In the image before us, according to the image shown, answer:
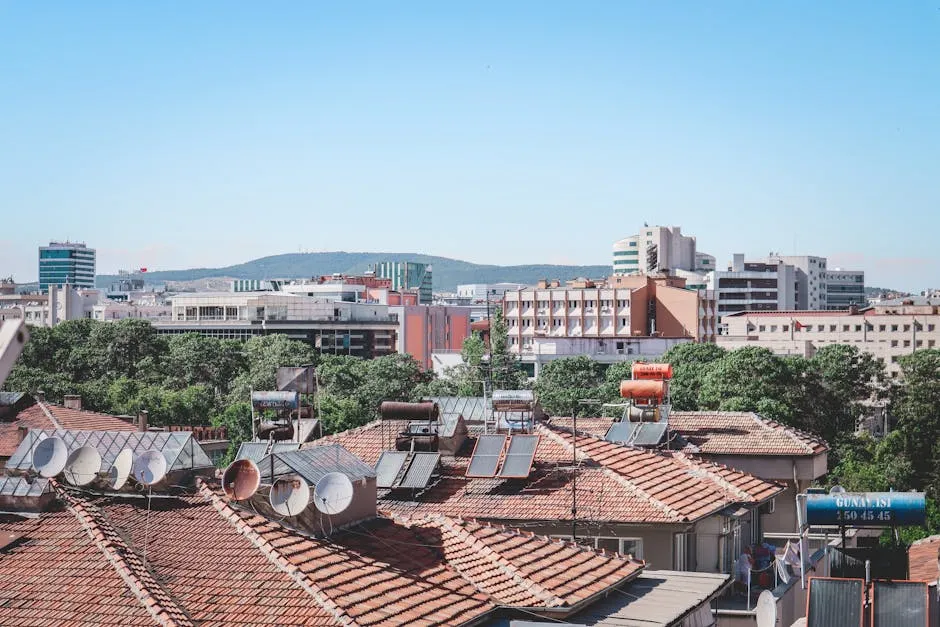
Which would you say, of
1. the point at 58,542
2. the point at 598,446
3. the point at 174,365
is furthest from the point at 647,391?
the point at 174,365

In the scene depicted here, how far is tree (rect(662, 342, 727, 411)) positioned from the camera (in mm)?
86688

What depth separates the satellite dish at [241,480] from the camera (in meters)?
23.1

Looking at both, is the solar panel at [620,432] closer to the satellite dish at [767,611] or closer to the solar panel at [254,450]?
the solar panel at [254,450]

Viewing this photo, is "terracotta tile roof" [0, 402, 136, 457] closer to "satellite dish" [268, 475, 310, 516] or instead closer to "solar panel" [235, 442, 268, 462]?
"solar panel" [235, 442, 268, 462]

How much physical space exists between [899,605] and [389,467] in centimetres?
1637

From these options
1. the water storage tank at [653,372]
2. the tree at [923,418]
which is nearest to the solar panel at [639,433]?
the water storage tank at [653,372]

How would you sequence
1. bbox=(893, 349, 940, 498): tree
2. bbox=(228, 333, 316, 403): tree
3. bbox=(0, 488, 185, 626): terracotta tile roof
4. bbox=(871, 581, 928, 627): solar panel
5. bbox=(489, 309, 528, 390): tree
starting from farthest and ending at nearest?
bbox=(489, 309, 528, 390): tree → bbox=(228, 333, 316, 403): tree → bbox=(893, 349, 940, 498): tree → bbox=(0, 488, 185, 626): terracotta tile roof → bbox=(871, 581, 928, 627): solar panel

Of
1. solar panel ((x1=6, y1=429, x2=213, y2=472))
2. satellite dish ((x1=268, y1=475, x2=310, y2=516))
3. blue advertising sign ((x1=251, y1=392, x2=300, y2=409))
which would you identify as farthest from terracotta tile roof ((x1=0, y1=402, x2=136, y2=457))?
satellite dish ((x1=268, y1=475, x2=310, y2=516))

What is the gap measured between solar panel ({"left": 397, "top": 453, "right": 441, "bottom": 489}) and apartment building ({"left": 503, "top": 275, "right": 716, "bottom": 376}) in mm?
113592

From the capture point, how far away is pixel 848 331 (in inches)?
6629

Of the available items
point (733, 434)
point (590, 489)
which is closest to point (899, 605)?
point (590, 489)

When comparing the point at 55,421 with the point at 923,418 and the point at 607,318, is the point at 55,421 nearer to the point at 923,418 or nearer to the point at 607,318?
the point at 923,418

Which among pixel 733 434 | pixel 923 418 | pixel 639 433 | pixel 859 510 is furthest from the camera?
pixel 923 418

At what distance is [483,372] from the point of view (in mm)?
120062
